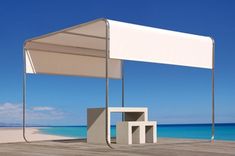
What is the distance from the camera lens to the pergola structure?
951 cm

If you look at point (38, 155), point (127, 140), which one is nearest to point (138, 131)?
point (127, 140)

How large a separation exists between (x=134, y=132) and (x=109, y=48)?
2964 millimetres

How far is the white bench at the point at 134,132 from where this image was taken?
36.1 feet

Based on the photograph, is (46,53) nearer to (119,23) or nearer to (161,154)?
(119,23)

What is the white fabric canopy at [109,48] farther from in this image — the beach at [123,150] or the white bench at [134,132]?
the beach at [123,150]

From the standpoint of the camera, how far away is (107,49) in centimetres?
918

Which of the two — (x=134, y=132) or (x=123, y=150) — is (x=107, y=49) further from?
(x=134, y=132)

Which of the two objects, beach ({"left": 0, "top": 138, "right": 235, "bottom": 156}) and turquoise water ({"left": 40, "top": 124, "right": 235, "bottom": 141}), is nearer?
beach ({"left": 0, "top": 138, "right": 235, "bottom": 156})

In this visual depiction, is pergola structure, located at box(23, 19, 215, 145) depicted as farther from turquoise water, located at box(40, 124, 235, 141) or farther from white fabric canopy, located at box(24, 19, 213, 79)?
turquoise water, located at box(40, 124, 235, 141)

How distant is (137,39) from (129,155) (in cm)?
293

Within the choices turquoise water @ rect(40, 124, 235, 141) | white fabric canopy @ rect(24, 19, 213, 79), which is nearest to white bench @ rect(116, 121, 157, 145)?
white fabric canopy @ rect(24, 19, 213, 79)

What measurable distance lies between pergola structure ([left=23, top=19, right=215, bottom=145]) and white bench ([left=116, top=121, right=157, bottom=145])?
1.58m

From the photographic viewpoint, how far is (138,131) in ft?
37.0

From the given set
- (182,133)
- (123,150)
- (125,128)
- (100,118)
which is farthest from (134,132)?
(182,133)
